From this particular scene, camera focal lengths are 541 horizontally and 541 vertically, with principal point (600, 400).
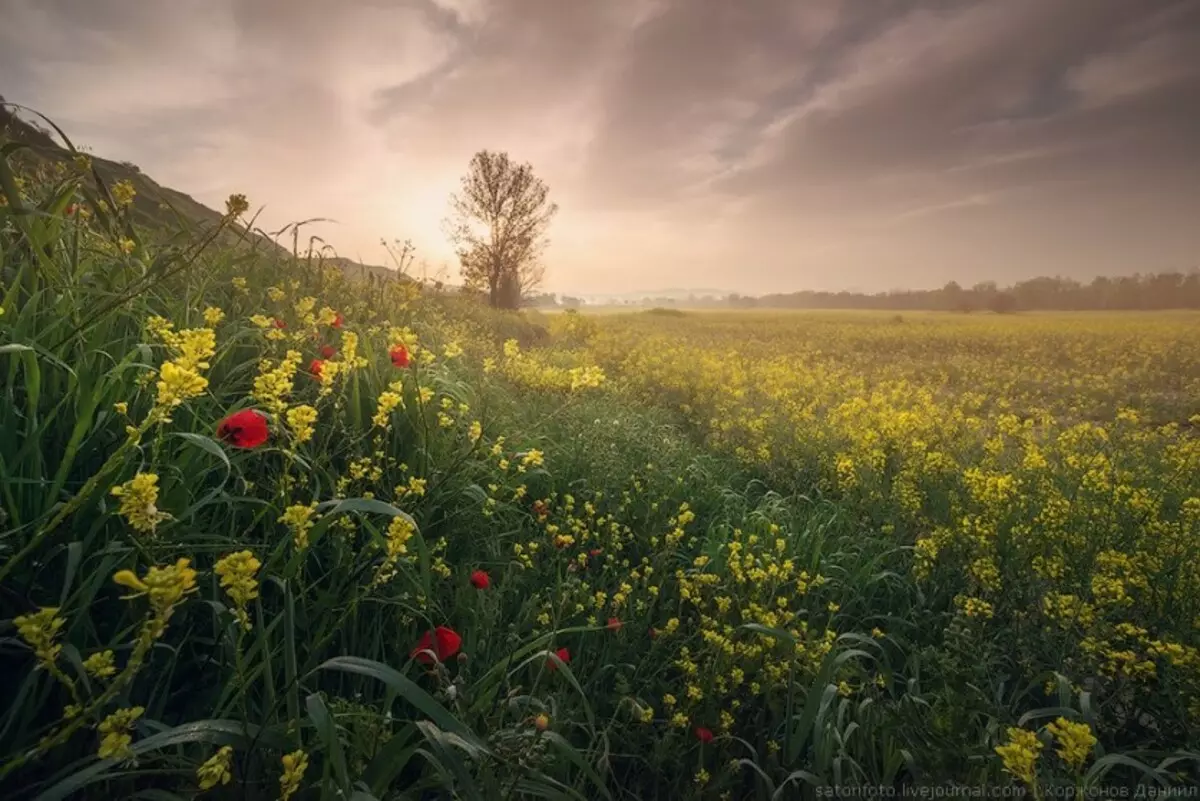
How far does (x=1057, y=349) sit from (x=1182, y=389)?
5383 mm

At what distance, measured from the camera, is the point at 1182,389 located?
8641 millimetres

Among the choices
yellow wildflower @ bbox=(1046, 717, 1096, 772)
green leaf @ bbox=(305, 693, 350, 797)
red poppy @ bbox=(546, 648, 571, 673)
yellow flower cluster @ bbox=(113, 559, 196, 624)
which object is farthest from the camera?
red poppy @ bbox=(546, 648, 571, 673)

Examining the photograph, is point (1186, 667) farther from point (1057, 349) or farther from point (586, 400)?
point (1057, 349)

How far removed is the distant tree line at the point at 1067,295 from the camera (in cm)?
1173

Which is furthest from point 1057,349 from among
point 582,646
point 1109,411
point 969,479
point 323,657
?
point 323,657

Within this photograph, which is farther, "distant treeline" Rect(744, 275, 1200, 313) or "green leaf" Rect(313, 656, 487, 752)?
"distant treeline" Rect(744, 275, 1200, 313)

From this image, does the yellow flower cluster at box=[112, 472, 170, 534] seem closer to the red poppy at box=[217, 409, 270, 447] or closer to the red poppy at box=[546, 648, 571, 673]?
the red poppy at box=[217, 409, 270, 447]

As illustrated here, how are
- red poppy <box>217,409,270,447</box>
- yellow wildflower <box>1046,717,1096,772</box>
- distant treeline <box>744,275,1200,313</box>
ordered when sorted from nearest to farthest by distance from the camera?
yellow wildflower <box>1046,717,1096,772</box> → red poppy <box>217,409,270,447</box> → distant treeline <box>744,275,1200,313</box>

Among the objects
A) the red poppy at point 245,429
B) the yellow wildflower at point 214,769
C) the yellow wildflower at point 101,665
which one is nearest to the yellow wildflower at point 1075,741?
the yellow wildflower at point 214,769

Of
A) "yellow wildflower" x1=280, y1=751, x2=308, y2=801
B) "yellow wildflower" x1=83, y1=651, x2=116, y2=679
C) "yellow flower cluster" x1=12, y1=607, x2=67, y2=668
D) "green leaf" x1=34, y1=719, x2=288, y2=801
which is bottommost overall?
"green leaf" x1=34, y1=719, x2=288, y2=801

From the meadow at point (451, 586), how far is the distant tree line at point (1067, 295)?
10248mm

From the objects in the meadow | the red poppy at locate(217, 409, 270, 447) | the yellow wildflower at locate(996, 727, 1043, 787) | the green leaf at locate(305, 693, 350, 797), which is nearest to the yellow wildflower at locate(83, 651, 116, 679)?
the meadow

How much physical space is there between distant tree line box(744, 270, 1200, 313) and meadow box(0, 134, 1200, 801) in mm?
10248

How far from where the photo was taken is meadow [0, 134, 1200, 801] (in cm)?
116
